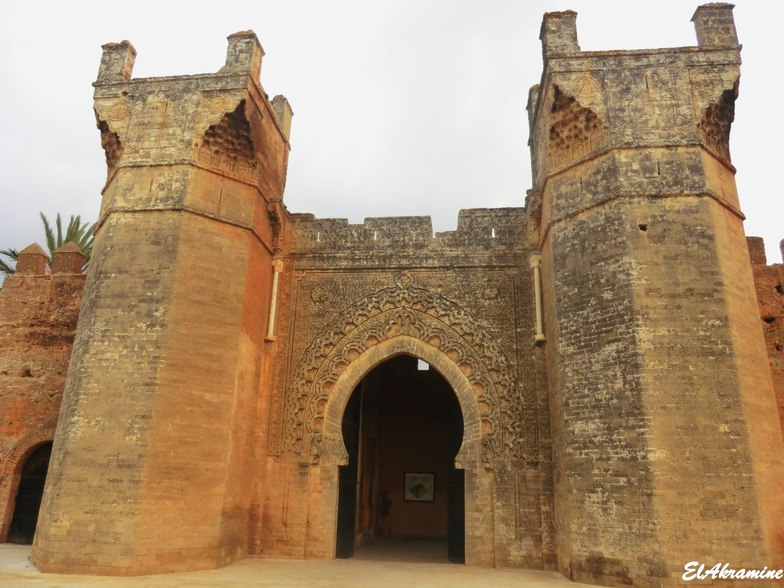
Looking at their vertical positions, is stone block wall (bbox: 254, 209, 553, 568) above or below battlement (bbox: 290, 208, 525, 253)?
below

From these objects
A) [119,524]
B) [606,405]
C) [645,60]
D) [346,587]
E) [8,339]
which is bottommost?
[346,587]

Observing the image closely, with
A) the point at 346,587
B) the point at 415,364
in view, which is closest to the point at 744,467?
the point at 346,587

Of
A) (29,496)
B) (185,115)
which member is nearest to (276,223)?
(185,115)

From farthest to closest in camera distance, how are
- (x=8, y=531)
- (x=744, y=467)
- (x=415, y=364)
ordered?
1. (x=415, y=364)
2. (x=8, y=531)
3. (x=744, y=467)

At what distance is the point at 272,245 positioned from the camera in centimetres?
1033

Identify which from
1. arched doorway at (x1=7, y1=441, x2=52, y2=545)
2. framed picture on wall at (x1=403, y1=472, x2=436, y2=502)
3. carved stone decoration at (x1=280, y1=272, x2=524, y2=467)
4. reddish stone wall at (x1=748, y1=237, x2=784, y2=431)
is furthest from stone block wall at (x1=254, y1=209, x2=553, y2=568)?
framed picture on wall at (x1=403, y1=472, x2=436, y2=502)

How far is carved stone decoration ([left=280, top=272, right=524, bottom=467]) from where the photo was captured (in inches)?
358

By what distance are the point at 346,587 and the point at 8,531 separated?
6.99 m

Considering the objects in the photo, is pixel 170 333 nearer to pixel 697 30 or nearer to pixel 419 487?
pixel 419 487

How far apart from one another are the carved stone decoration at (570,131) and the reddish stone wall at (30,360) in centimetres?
923

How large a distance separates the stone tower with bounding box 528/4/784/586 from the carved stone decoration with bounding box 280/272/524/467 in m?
0.94

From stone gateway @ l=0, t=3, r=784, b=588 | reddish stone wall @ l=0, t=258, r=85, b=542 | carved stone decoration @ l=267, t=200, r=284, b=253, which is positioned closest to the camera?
stone gateway @ l=0, t=3, r=784, b=588

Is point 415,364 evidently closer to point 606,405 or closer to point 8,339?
point 606,405

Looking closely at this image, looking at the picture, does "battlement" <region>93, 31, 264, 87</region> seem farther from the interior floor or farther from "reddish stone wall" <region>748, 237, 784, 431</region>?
"reddish stone wall" <region>748, 237, 784, 431</region>
